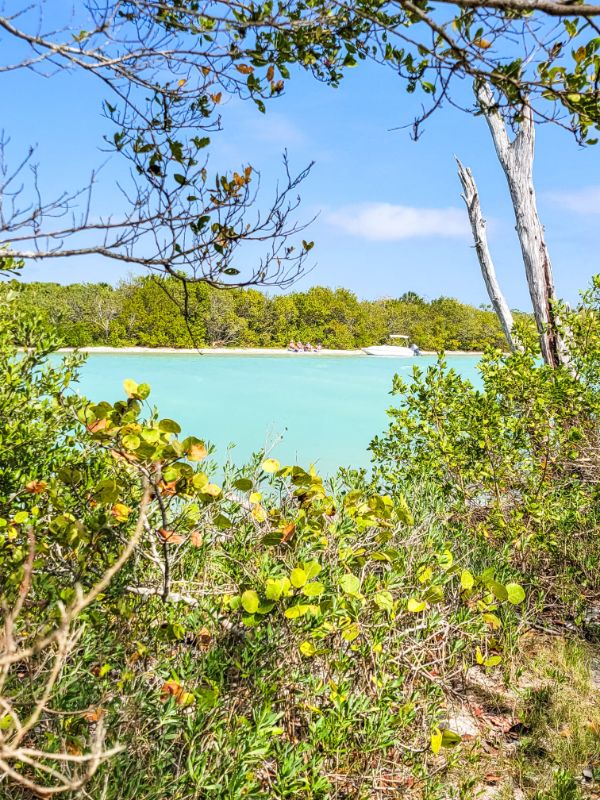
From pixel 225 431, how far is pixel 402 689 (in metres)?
12.9

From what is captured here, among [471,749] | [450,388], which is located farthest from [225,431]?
[471,749]

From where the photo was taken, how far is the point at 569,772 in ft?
7.71

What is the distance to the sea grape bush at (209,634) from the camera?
176cm

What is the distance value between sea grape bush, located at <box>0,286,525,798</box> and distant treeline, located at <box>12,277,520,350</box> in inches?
976

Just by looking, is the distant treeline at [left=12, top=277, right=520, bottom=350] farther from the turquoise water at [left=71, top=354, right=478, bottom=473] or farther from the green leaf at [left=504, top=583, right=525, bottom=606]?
the green leaf at [left=504, top=583, right=525, bottom=606]

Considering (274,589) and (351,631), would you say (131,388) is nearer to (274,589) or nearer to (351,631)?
(274,589)

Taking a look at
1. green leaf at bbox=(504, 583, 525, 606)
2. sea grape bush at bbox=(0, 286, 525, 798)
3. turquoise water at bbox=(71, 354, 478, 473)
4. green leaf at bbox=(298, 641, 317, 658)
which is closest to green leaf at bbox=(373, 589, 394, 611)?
sea grape bush at bbox=(0, 286, 525, 798)

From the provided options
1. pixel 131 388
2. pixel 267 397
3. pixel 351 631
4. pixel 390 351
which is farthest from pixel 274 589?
pixel 390 351

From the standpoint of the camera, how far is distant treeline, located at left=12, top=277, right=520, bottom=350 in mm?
32906

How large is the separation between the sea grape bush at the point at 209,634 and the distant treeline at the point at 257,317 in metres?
24.8

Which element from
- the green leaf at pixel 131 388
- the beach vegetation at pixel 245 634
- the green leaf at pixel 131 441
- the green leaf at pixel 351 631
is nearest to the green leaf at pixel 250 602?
the beach vegetation at pixel 245 634

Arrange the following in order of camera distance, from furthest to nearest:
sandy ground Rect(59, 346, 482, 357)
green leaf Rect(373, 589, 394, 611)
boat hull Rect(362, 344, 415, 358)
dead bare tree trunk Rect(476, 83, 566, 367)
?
boat hull Rect(362, 344, 415, 358) < sandy ground Rect(59, 346, 482, 357) < dead bare tree trunk Rect(476, 83, 566, 367) < green leaf Rect(373, 589, 394, 611)

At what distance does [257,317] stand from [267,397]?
17.1 metres

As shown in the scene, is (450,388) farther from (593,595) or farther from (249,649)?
(249,649)
